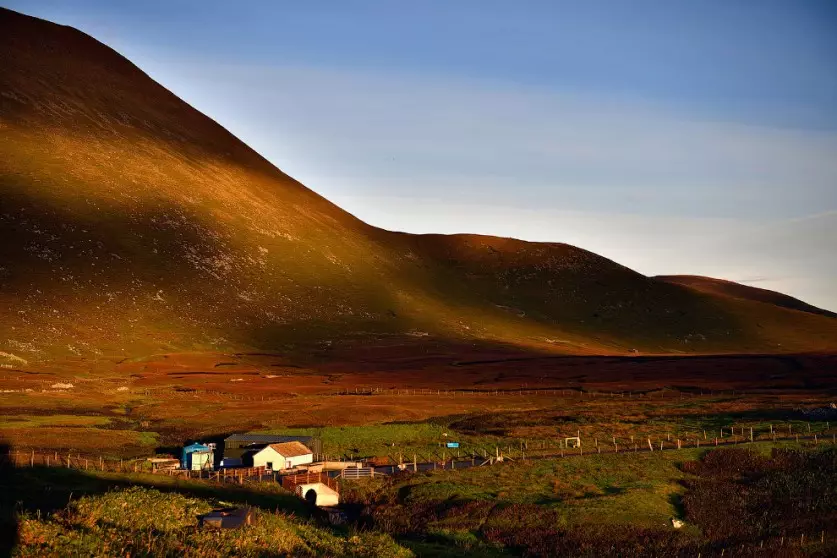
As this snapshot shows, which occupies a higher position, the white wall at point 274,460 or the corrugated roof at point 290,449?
the corrugated roof at point 290,449

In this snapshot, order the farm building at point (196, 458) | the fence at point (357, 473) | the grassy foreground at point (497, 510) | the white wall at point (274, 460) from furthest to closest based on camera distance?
1. the farm building at point (196, 458)
2. the white wall at point (274, 460)
3. the fence at point (357, 473)
4. the grassy foreground at point (497, 510)

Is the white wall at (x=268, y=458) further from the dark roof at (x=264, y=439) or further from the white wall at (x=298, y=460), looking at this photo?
the dark roof at (x=264, y=439)

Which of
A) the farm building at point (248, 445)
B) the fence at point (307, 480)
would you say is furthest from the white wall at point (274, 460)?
the fence at point (307, 480)

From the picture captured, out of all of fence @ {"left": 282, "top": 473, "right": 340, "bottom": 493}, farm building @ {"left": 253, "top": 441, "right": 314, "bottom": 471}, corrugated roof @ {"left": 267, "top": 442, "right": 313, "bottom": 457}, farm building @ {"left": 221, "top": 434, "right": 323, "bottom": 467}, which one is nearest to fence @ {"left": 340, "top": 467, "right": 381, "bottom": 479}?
fence @ {"left": 282, "top": 473, "right": 340, "bottom": 493}

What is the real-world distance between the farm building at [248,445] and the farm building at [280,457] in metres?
1.45

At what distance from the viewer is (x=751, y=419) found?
7688 centimetres

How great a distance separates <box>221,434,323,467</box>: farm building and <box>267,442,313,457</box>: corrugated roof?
3.46ft

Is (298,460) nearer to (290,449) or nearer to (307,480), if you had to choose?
(290,449)

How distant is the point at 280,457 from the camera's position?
59281 mm

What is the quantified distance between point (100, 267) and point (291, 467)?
123 m

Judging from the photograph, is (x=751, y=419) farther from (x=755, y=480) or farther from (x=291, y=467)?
(x=291, y=467)

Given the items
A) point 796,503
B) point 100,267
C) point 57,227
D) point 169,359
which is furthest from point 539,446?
point 57,227

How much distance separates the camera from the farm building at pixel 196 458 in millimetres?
61188

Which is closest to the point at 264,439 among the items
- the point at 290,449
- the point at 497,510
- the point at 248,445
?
the point at 248,445
